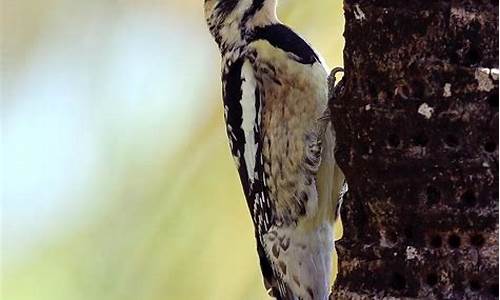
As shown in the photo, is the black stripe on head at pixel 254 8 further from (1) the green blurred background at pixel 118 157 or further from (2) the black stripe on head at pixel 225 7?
(1) the green blurred background at pixel 118 157

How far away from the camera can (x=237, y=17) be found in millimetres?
2195

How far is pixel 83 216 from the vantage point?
11.9 ft

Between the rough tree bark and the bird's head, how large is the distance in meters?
0.83

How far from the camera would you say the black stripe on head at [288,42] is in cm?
208

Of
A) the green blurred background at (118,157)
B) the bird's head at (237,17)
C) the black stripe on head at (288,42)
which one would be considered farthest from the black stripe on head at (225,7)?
the green blurred background at (118,157)

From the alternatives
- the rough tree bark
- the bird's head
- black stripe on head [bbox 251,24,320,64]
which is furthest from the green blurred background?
the rough tree bark

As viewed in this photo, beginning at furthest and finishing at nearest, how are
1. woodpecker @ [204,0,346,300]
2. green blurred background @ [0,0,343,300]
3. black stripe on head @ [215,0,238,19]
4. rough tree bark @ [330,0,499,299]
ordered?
green blurred background @ [0,0,343,300] → black stripe on head @ [215,0,238,19] → woodpecker @ [204,0,346,300] → rough tree bark @ [330,0,499,299]

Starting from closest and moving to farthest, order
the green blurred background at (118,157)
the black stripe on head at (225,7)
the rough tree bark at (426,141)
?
the rough tree bark at (426,141)
the black stripe on head at (225,7)
the green blurred background at (118,157)

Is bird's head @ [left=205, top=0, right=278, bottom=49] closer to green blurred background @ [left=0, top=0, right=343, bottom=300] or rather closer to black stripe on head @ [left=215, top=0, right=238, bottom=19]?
black stripe on head @ [left=215, top=0, right=238, bottom=19]

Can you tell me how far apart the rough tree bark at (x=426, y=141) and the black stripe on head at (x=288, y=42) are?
0.73 meters

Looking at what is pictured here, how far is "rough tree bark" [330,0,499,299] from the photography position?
125 cm

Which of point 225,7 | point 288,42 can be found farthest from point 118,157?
point 288,42

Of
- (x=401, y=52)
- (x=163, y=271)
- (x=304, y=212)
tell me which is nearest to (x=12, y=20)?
(x=163, y=271)

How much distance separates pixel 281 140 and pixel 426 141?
0.87m
